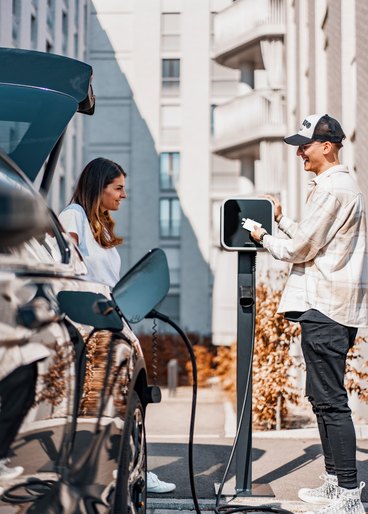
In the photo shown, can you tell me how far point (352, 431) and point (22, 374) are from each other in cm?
286

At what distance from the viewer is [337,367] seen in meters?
4.45

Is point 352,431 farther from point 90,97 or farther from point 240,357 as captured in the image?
point 90,97

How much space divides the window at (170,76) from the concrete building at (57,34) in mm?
3939

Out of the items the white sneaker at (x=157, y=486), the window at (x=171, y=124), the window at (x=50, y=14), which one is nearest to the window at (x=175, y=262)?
the window at (x=171, y=124)

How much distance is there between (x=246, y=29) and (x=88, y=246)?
24430 millimetres

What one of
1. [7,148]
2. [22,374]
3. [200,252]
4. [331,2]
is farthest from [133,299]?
[200,252]

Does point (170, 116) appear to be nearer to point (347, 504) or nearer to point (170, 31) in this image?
point (170, 31)

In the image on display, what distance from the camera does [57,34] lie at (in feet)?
95.6

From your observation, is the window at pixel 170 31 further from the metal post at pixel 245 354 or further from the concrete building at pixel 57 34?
the metal post at pixel 245 354

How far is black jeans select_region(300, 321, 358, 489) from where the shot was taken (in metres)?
4.46

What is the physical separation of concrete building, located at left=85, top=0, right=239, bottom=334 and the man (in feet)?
106

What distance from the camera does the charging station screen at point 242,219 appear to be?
16.4 feet

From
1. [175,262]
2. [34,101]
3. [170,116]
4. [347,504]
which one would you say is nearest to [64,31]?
[170,116]

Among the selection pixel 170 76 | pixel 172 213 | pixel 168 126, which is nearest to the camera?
pixel 172 213
